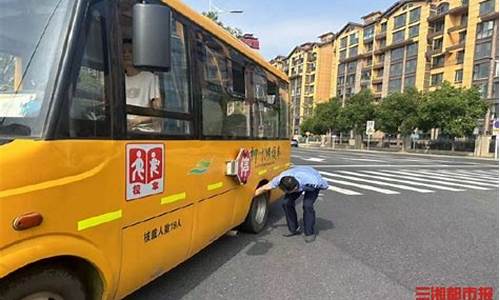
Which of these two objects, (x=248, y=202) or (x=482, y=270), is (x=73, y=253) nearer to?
(x=248, y=202)

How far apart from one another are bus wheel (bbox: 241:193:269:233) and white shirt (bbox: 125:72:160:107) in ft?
10.8

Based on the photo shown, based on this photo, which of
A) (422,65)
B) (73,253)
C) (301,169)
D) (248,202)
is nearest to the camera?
(73,253)

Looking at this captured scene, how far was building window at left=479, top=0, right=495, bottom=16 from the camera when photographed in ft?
173

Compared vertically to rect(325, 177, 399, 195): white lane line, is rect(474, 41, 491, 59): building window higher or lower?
higher

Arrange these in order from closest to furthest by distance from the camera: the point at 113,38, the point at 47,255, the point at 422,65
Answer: the point at 47,255 < the point at 113,38 < the point at 422,65

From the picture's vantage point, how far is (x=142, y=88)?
3154 mm

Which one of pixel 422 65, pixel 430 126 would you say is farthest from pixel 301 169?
pixel 422 65

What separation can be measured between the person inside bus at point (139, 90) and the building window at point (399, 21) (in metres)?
76.1

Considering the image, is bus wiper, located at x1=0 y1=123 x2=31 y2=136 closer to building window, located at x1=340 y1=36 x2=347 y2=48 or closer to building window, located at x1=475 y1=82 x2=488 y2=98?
building window, located at x1=475 y1=82 x2=488 y2=98

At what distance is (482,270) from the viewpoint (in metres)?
5.05

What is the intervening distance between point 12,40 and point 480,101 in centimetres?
4984

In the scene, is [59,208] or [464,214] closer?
[59,208]

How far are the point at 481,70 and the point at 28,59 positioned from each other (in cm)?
6124

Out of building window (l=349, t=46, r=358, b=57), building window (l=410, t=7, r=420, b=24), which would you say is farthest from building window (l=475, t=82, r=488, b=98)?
building window (l=349, t=46, r=358, b=57)
